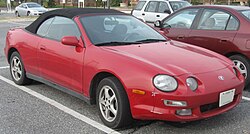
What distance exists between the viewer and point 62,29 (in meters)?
4.85

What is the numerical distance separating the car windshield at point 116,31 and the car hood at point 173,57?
0.21m

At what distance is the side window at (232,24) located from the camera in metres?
5.70

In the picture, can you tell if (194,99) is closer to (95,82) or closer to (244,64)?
(95,82)

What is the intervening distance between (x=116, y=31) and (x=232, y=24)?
2326mm

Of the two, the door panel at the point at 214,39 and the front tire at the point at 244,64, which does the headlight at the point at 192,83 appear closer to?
the front tire at the point at 244,64

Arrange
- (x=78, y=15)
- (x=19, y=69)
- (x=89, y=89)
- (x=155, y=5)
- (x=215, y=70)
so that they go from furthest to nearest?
(x=155, y=5) → (x=19, y=69) → (x=78, y=15) → (x=89, y=89) → (x=215, y=70)

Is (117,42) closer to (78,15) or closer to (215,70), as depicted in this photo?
(78,15)

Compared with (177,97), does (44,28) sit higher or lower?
higher

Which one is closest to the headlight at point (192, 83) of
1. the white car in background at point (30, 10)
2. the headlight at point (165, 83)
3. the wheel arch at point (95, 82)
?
the headlight at point (165, 83)

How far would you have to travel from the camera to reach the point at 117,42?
4.41 m

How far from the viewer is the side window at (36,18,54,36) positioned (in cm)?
518

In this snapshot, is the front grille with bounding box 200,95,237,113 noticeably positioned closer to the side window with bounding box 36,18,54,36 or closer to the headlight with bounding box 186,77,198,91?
the headlight with bounding box 186,77,198,91

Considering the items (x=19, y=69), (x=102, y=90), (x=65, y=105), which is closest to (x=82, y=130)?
(x=102, y=90)

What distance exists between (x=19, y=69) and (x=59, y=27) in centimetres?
137
